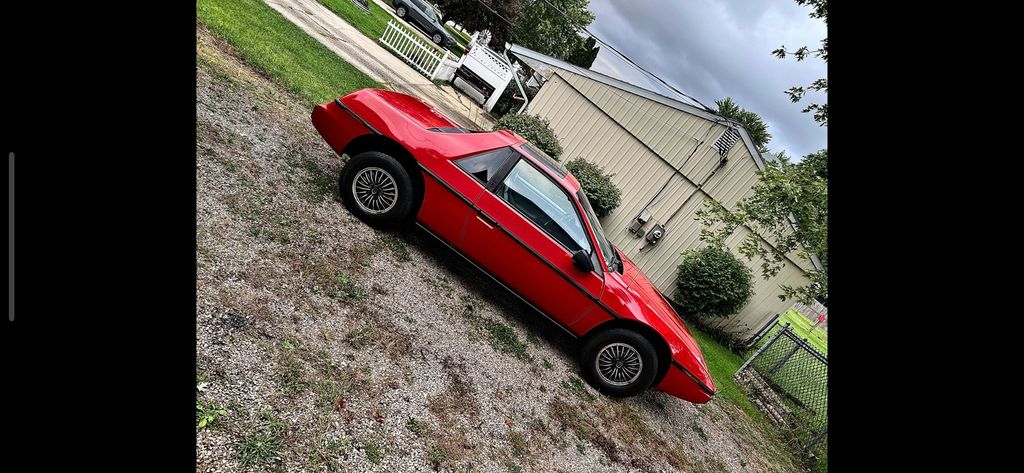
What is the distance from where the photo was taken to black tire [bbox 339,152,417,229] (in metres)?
4.93

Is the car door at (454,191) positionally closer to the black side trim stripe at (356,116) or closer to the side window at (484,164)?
the side window at (484,164)

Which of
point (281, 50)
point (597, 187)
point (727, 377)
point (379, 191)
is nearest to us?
point (379, 191)

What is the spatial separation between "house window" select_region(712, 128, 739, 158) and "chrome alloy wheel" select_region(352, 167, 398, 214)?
7.62 metres

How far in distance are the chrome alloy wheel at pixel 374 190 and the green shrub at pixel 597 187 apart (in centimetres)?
602

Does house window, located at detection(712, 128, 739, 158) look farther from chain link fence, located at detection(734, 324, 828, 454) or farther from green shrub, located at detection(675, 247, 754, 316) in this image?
chain link fence, located at detection(734, 324, 828, 454)

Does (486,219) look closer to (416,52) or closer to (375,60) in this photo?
(375,60)

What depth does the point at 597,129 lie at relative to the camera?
11.6 m

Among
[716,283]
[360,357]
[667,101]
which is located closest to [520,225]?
[360,357]

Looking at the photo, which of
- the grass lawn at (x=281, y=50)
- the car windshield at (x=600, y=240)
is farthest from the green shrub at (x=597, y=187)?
the car windshield at (x=600, y=240)

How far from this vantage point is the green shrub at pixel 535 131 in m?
11.3

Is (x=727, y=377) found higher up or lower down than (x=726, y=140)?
lower down

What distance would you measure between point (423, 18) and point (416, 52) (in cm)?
1286

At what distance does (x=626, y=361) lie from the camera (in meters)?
4.91
